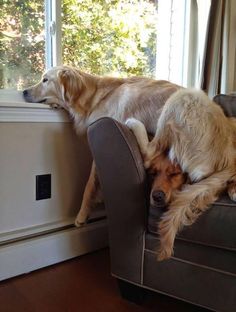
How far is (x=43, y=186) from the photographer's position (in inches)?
68.3

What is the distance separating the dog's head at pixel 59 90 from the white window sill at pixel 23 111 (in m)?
0.05

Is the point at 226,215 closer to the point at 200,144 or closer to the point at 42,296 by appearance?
the point at 200,144

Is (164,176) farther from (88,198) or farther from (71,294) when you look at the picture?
(71,294)

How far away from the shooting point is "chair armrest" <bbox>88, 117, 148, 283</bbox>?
51.0 inches

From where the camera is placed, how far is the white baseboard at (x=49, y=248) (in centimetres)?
162

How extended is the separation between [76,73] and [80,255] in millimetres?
1005

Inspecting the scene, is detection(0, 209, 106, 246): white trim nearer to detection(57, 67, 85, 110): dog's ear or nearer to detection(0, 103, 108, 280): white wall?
detection(0, 103, 108, 280): white wall

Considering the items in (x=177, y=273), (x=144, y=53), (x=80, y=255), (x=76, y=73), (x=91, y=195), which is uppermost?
(x=144, y=53)

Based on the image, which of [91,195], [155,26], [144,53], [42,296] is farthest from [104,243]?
[155,26]

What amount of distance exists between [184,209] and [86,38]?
1405mm

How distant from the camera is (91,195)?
1740 mm

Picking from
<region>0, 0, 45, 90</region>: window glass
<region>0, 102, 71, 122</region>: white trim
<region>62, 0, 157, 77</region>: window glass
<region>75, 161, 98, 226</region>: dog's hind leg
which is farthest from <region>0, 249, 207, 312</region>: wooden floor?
<region>62, 0, 157, 77</region>: window glass

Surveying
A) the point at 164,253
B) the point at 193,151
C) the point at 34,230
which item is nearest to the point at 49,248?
the point at 34,230

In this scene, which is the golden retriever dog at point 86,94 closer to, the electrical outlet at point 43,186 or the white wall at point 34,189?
the white wall at point 34,189
